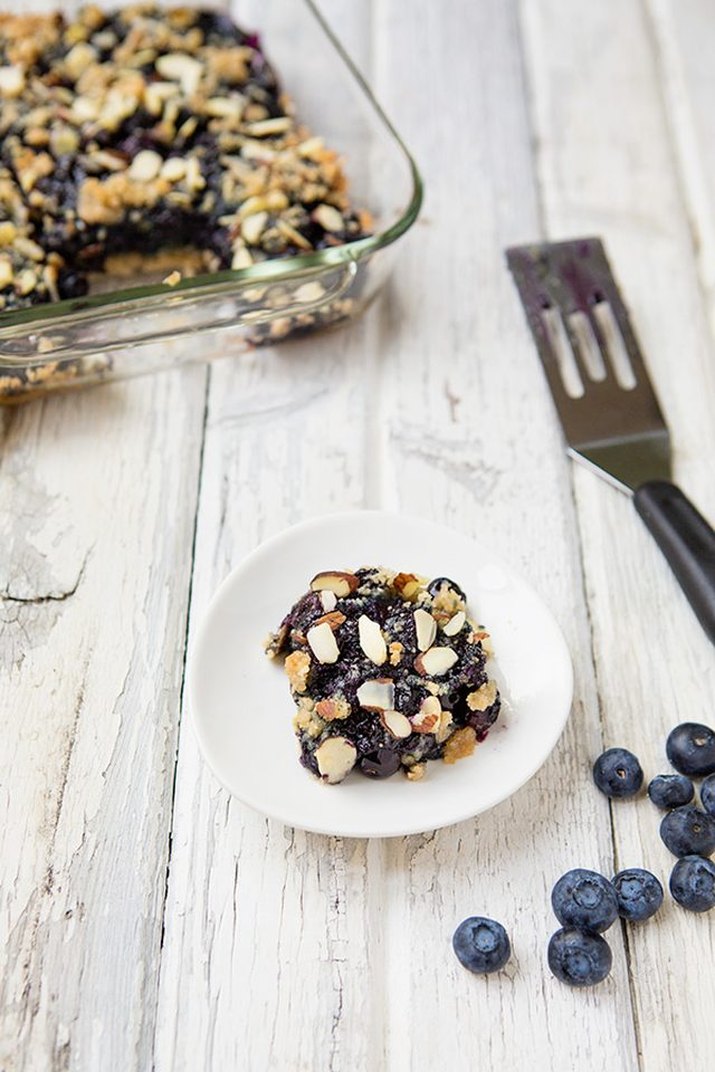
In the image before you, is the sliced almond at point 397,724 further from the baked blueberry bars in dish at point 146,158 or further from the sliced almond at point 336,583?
the baked blueberry bars in dish at point 146,158

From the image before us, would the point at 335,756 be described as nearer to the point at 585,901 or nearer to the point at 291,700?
the point at 291,700

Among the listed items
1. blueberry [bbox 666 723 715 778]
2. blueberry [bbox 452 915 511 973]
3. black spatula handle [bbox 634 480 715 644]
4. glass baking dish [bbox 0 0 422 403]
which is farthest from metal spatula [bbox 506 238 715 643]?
blueberry [bbox 452 915 511 973]

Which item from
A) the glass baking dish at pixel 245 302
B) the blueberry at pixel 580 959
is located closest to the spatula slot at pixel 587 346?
the glass baking dish at pixel 245 302

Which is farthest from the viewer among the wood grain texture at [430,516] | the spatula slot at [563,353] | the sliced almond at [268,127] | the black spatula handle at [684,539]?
the sliced almond at [268,127]

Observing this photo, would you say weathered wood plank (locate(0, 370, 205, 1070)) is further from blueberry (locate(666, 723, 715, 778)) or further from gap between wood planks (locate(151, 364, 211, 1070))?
blueberry (locate(666, 723, 715, 778))

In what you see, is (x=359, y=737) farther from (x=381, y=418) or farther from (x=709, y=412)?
(x=709, y=412)

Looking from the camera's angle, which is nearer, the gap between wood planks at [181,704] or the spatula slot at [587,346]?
the gap between wood planks at [181,704]

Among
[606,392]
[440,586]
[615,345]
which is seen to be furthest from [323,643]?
[615,345]
